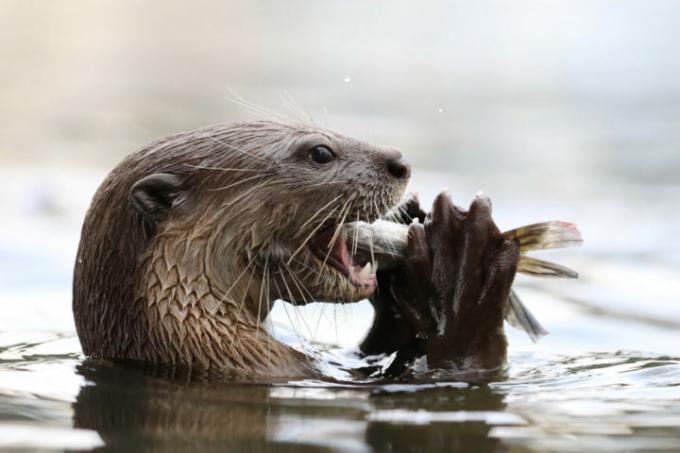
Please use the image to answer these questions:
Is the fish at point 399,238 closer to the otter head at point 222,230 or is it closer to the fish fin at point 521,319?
the otter head at point 222,230

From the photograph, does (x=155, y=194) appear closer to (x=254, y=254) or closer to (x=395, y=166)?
(x=254, y=254)

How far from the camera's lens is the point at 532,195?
934cm

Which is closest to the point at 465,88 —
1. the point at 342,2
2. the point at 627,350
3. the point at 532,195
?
the point at 532,195

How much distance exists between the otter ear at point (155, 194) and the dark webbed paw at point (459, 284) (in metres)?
0.74

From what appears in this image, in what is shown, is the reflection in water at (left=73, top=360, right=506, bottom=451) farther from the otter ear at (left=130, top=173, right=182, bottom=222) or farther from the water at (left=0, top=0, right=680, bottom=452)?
the otter ear at (left=130, top=173, right=182, bottom=222)

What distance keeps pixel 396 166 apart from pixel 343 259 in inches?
13.2

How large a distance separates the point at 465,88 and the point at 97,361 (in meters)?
9.74

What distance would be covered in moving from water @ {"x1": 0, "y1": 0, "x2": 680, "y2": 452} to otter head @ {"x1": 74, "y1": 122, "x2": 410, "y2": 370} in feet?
0.69

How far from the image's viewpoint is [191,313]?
448cm

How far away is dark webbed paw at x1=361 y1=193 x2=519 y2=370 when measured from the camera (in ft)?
15.0

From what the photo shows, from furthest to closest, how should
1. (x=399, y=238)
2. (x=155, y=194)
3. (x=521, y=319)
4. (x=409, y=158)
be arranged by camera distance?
(x=409, y=158) < (x=521, y=319) < (x=399, y=238) < (x=155, y=194)

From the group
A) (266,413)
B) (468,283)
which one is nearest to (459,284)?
(468,283)

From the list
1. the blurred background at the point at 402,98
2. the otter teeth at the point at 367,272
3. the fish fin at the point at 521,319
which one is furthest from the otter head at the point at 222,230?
the fish fin at the point at 521,319

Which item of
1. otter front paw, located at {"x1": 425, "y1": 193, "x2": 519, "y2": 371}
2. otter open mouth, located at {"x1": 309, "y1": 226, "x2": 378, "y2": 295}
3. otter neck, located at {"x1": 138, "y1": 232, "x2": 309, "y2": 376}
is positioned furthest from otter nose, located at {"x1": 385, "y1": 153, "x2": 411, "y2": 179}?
otter neck, located at {"x1": 138, "y1": 232, "x2": 309, "y2": 376}
